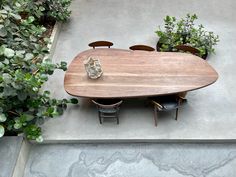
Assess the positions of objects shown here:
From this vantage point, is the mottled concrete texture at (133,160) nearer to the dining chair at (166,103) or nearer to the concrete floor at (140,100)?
the concrete floor at (140,100)

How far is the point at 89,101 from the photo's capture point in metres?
4.80

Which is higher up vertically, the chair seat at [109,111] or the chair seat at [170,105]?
the chair seat at [170,105]

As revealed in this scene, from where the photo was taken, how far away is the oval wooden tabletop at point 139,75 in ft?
13.8

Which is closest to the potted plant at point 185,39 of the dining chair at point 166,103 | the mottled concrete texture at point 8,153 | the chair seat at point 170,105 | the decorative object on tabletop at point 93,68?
the dining chair at point 166,103

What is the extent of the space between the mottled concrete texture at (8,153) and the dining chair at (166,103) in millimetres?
2060

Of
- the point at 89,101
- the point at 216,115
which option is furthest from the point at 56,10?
the point at 216,115

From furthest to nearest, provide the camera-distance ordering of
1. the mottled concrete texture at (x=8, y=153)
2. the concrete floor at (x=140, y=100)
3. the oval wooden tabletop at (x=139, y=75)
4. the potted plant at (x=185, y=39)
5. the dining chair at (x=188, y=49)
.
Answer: the potted plant at (x=185, y=39) < the dining chair at (x=188, y=49) < the concrete floor at (x=140, y=100) < the oval wooden tabletop at (x=139, y=75) < the mottled concrete texture at (x=8, y=153)

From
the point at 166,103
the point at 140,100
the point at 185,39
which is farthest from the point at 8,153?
the point at 185,39

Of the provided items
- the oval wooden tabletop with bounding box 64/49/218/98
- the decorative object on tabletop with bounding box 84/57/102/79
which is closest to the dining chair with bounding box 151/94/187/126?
the oval wooden tabletop with bounding box 64/49/218/98

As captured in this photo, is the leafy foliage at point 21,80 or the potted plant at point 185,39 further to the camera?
the potted plant at point 185,39

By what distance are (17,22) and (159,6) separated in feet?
11.9

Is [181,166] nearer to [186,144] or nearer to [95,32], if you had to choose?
[186,144]

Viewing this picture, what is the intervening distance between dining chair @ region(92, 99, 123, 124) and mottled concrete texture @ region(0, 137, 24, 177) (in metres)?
1.23

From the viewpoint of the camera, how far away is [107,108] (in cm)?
426
